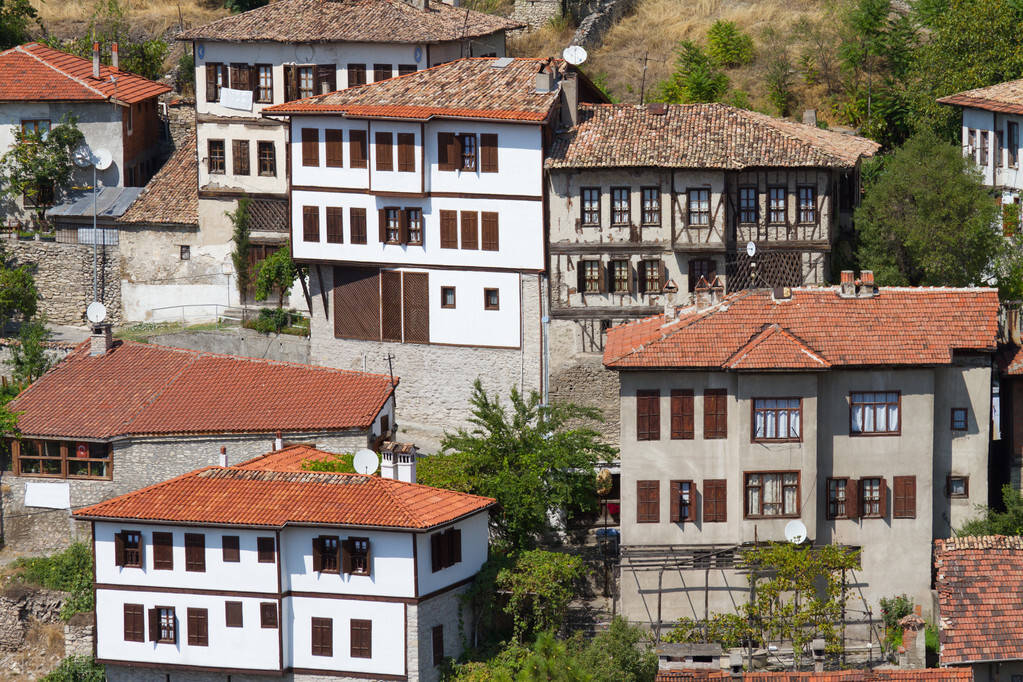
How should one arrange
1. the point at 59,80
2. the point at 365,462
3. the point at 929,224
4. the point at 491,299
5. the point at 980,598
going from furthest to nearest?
1. the point at 59,80
2. the point at 491,299
3. the point at 929,224
4. the point at 365,462
5. the point at 980,598

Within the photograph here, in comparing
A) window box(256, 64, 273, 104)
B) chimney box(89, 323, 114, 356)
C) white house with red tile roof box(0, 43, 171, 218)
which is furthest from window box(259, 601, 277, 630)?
white house with red tile roof box(0, 43, 171, 218)

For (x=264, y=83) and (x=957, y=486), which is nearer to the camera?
(x=957, y=486)

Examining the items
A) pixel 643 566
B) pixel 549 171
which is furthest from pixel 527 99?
pixel 643 566

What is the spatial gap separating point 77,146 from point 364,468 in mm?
24269

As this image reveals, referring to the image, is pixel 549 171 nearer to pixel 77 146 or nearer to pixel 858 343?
pixel 858 343

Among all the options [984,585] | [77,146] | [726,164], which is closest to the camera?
[984,585]

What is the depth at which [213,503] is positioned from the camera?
52875 mm

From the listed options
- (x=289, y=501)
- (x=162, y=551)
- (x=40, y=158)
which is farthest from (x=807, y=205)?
(x=40, y=158)

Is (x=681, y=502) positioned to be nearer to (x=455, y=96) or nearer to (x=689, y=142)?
(x=689, y=142)

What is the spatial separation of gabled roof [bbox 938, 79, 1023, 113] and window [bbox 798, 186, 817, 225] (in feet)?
28.2

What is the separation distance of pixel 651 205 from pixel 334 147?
32.1 feet

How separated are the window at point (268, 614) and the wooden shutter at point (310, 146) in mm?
16352

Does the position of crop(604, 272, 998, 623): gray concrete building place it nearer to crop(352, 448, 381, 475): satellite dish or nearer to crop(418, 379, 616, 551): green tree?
crop(418, 379, 616, 551): green tree

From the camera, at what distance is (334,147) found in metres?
63.5
